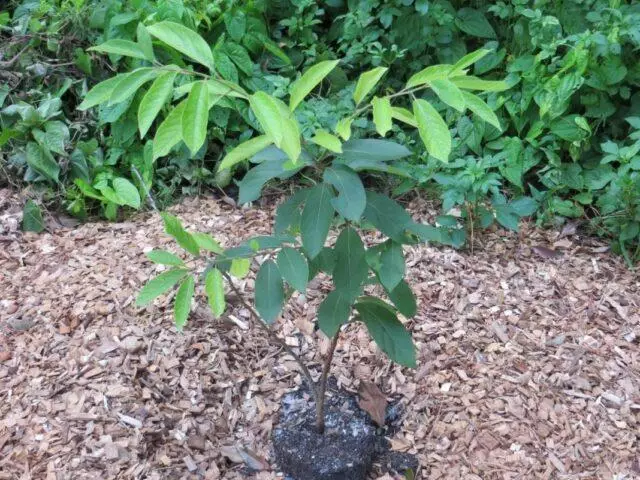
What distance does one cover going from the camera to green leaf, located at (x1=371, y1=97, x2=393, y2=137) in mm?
1289

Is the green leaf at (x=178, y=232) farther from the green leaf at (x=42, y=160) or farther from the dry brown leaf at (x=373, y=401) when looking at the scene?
the green leaf at (x=42, y=160)

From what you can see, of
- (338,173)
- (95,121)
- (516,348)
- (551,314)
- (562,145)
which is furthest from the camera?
(95,121)

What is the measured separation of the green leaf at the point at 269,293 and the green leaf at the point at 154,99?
1.83 ft

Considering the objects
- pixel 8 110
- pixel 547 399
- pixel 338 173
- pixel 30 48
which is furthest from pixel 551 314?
pixel 30 48

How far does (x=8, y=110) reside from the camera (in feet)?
11.3

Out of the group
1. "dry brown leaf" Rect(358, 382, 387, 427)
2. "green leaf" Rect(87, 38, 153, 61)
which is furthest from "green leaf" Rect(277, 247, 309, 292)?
"dry brown leaf" Rect(358, 382, 387, 427)

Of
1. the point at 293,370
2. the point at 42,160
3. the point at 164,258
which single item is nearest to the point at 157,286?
the point at 164,258

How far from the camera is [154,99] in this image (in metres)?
1.26

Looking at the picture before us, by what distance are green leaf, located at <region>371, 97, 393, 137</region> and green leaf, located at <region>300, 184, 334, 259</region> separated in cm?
29

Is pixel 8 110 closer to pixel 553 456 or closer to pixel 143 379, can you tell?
pixel 143 379

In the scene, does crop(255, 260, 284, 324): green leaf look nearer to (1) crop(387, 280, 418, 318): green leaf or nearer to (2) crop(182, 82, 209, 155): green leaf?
(1) crop(387, 280, 418, 318): green leaf

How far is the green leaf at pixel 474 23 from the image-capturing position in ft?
11.5

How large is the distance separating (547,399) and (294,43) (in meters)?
2.28

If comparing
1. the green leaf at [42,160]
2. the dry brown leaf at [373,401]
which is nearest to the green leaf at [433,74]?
the dry brown leaf at [373,401]
